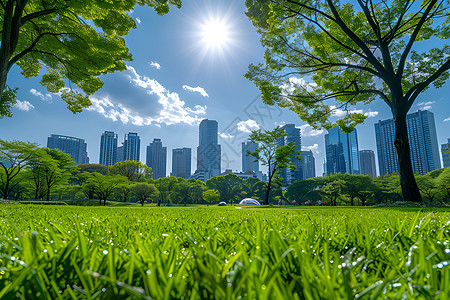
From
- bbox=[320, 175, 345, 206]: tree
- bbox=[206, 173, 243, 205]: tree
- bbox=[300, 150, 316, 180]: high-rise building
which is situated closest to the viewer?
bbox=[320, 175, 345, 206]: tree

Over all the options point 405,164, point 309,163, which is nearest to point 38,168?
point 405,164

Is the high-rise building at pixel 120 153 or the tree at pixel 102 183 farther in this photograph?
the high-rise building at pixel 120 153

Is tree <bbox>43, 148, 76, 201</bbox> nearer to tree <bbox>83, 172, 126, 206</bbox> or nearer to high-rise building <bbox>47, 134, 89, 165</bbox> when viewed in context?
tree <bbox>83, 172, 126, 206</bbox>

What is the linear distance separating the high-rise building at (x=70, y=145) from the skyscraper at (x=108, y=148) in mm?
29326

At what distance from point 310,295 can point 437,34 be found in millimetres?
19305

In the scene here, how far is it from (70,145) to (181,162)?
7992cm

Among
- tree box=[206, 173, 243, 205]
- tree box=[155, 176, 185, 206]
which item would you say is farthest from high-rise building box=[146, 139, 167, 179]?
tree box=[155, 176, 185, 206]

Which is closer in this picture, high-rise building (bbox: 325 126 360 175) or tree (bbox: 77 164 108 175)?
tree (bbox: 77 164 108 175)

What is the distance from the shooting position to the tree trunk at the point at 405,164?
10453 millimetres

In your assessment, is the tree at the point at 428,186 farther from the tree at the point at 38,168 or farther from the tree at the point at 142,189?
the tree at the point at 38,168

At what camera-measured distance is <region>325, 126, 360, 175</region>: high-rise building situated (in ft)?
478

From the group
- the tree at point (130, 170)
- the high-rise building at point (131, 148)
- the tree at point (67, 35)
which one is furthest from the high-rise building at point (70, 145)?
the tree at point (67, 35)

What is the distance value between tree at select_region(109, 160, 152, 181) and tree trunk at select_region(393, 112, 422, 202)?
2041 inches

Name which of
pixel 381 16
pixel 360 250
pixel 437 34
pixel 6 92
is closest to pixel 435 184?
pixel 437 34
